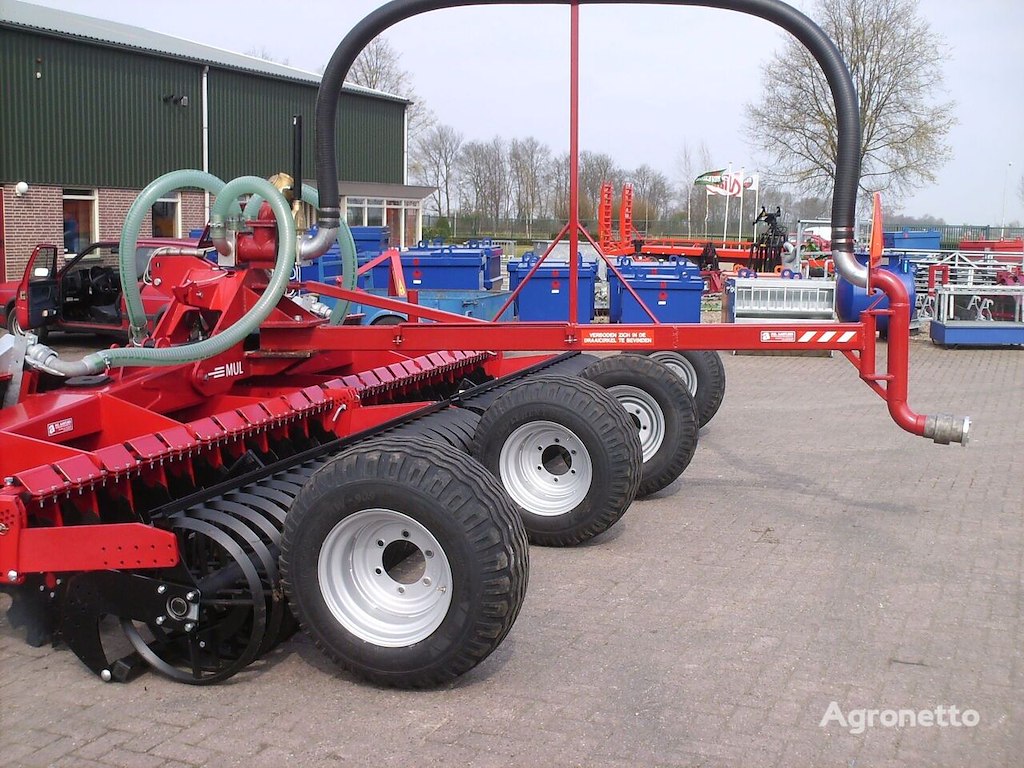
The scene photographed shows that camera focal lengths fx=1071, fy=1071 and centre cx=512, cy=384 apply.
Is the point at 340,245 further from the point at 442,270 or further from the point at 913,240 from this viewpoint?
the point at 913,240

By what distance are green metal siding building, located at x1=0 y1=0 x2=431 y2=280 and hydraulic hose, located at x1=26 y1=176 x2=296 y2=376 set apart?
17241mm

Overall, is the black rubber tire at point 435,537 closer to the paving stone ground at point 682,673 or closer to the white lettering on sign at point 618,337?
the paving stone ground at point 682,673

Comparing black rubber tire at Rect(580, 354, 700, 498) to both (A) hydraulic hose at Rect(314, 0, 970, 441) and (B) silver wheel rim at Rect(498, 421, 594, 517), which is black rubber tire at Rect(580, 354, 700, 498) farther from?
(A) hydraulic hose at Rect(314, 0, 970, 441)

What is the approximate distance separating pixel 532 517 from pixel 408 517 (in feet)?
6.87

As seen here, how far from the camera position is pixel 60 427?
4770 mm

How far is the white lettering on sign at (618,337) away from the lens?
230 inches

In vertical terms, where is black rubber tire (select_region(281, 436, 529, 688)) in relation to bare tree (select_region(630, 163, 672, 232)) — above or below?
below

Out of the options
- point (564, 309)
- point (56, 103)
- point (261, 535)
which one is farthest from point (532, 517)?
point (56, 103)

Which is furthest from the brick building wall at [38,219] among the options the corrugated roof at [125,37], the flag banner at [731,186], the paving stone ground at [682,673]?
the paving stone ground at [682,673]

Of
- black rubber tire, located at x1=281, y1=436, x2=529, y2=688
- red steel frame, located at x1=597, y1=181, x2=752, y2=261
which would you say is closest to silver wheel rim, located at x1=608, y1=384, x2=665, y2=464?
black rubber tire, located at x1=281, y1=436, x2=529, y2=688

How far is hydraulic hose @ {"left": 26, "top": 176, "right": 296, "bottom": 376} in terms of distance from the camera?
16.0 ft

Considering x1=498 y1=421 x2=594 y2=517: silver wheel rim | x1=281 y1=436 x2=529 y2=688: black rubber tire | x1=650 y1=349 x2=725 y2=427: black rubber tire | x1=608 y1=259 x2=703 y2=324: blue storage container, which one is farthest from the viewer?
x1=608 y1=259 x2=703 y2=324: blue storage container

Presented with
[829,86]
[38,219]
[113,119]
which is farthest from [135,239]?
[113,119]

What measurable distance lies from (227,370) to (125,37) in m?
22.4
